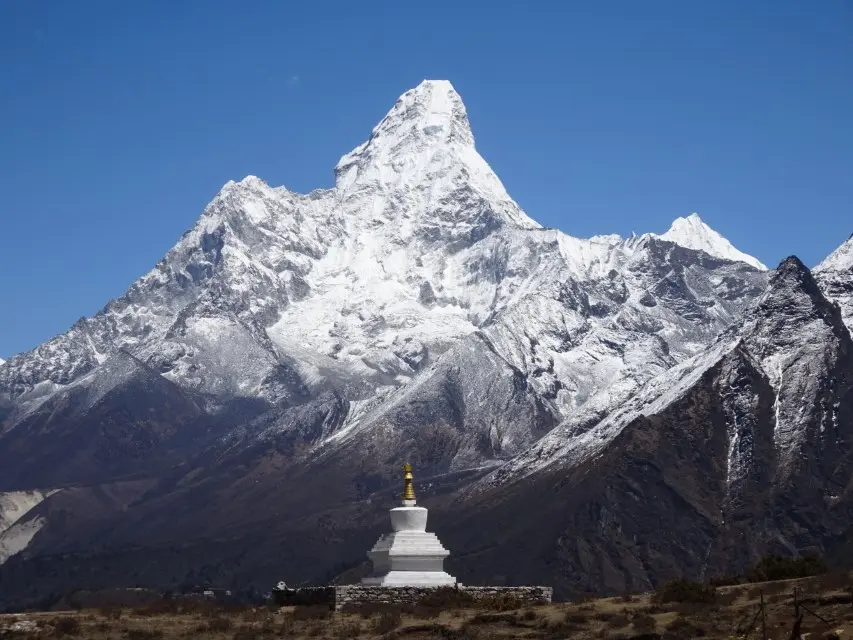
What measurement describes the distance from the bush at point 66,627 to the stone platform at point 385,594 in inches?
545

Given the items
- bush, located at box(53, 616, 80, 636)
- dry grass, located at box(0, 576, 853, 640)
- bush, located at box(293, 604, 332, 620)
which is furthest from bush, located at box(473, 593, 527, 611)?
bush, located at box(53, 616, 80, 636)

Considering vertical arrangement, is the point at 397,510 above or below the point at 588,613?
above

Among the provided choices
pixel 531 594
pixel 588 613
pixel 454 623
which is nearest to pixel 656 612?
pixel 588 613

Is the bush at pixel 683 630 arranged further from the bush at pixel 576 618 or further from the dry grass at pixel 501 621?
the bush at pixel 576 618

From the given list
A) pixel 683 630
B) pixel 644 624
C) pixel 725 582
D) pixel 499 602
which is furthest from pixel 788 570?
pixel 683 630

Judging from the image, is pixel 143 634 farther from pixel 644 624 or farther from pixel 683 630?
pixel 683 630

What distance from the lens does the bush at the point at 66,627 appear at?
82.6 metres

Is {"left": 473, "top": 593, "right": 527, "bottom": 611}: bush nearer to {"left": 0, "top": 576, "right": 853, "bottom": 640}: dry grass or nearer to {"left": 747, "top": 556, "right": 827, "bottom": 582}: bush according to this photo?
{"left": 0, "top": 576, "right": 853, "bottom": 640}: dry grass

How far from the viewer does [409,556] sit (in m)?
101

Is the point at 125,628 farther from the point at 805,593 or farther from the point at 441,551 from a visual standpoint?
the point at 805,593

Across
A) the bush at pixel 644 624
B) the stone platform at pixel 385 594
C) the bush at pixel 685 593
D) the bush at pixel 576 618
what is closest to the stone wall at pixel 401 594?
the stone platform at pixel 385 594

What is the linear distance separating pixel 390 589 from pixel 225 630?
13.6m

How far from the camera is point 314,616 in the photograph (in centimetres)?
8831

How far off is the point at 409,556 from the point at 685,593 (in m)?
21.5
